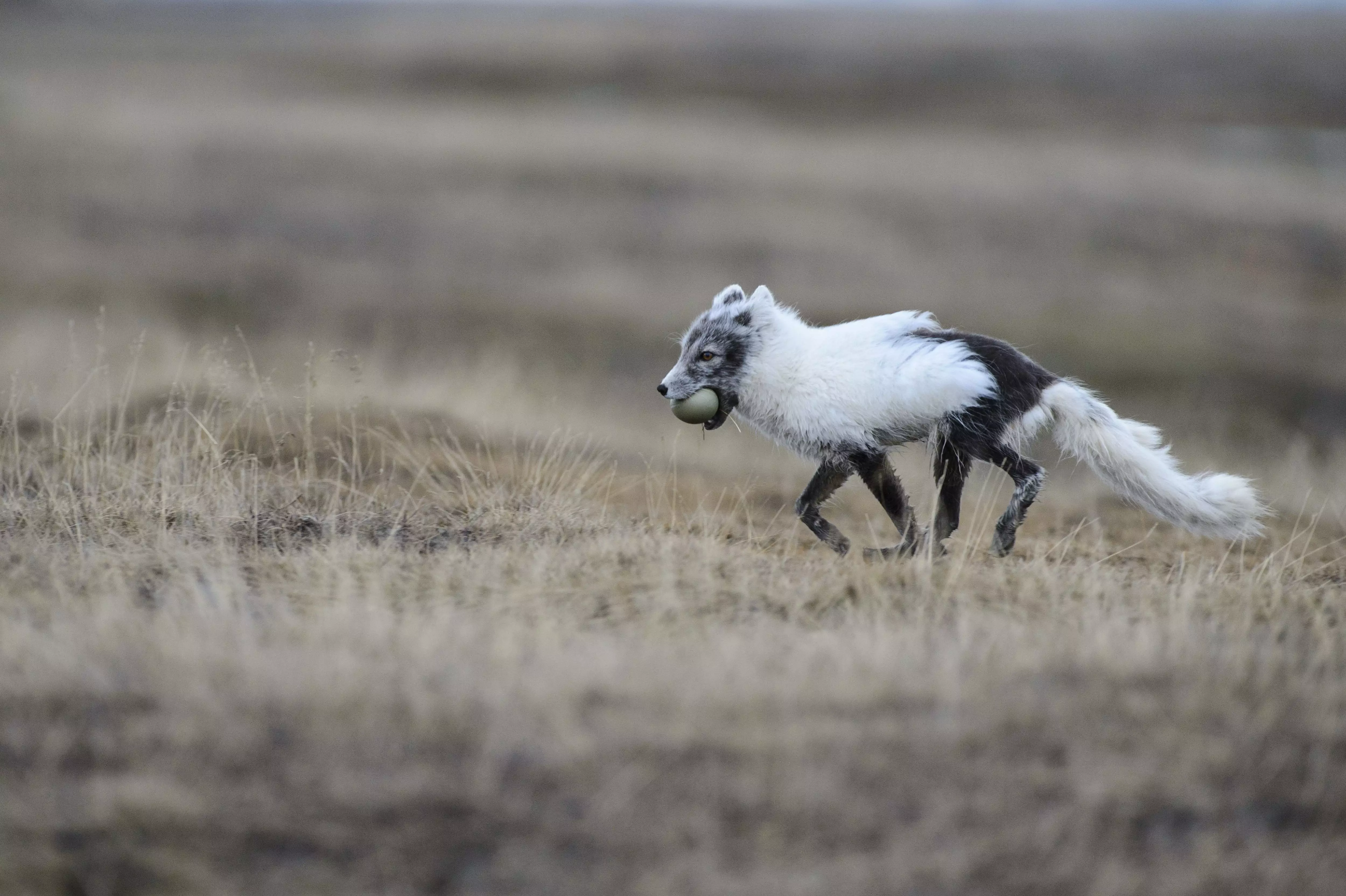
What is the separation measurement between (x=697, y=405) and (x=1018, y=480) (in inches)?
72.5

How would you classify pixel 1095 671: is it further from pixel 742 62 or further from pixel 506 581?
pixel 742 62

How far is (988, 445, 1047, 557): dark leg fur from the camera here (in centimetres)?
586

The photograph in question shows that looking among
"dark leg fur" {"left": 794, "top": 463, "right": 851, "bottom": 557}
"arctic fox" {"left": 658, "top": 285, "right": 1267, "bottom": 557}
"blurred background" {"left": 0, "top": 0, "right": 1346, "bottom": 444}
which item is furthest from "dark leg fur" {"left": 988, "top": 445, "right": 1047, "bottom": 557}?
"blurred background" {"left": 0, "top": 0, "right": 1346, "bottom": 444}

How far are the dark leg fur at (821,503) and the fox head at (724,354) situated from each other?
69cm

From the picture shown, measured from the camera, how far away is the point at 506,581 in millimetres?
5484

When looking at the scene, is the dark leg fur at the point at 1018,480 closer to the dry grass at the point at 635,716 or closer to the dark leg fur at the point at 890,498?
the dry grass at the point at 635,716

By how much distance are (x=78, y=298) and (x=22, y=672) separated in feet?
48.5

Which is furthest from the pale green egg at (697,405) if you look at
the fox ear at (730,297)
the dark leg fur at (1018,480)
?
the dark leg fur at (1018,480)

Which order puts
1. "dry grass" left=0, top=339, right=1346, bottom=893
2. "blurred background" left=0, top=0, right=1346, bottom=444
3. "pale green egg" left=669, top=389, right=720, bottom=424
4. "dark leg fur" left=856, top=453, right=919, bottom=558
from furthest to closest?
"blurred background" left=0, top=0, right=1346, bottom=444 → "pale green egg" left=669, top=389, right=720, bottom=424 → "dark leg fur" left=856, top=453, right=919, bottom=558 → "dry grass" left=0, top=339, right=1346, bottom=893

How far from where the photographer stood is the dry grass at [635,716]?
3.79 m

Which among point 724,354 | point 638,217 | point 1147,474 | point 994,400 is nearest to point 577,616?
point 724,354

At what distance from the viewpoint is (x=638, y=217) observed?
22.4m

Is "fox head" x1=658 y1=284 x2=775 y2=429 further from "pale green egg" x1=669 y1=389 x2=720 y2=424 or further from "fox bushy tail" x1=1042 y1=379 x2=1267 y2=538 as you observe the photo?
"fox bushy tail" x1=1042 y1=379 x2=1267 y2=538

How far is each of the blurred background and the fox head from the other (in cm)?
542
